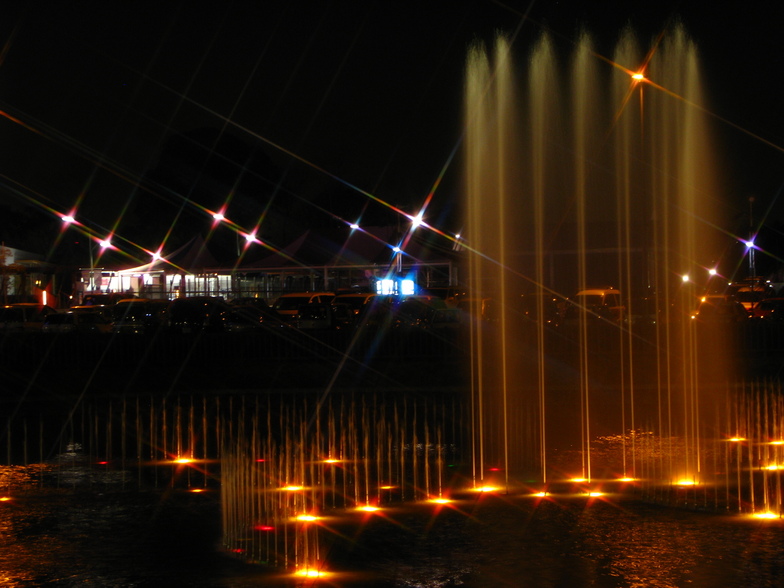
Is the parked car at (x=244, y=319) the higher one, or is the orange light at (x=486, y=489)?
the parked car at (x=244, y=319)

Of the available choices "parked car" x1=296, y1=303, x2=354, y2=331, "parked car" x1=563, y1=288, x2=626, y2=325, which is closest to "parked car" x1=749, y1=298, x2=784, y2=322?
"parked car" x1=563, y1=288, x2=626, y2=325

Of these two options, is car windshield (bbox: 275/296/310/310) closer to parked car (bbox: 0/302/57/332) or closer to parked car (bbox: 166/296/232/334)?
parked car (bbox: 166/296/232/334)

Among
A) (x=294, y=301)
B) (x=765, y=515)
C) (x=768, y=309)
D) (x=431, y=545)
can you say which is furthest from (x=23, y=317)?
(x=765, y=515)

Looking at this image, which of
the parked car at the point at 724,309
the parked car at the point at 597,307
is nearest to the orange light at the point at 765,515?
the parked car at the point at 597,307

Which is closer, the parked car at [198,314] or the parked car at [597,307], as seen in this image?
the parked car at [198,314]

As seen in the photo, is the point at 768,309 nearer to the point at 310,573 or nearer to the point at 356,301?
the point at 356,301

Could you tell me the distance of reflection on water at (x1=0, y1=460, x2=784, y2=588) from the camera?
5.87 metres

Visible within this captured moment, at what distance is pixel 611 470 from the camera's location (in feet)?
30.6

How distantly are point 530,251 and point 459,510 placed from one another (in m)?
21.8

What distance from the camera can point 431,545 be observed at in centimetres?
664

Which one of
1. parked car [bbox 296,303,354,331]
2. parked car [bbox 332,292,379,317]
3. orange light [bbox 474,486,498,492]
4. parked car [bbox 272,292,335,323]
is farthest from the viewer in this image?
parked car [bbox 272,292,335,323]

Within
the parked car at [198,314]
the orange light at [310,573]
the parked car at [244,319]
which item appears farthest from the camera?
the parked car at [244,319]

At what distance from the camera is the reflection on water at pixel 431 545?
231 inches

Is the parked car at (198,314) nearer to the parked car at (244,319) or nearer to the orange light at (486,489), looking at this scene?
the parked car at (244,319)
